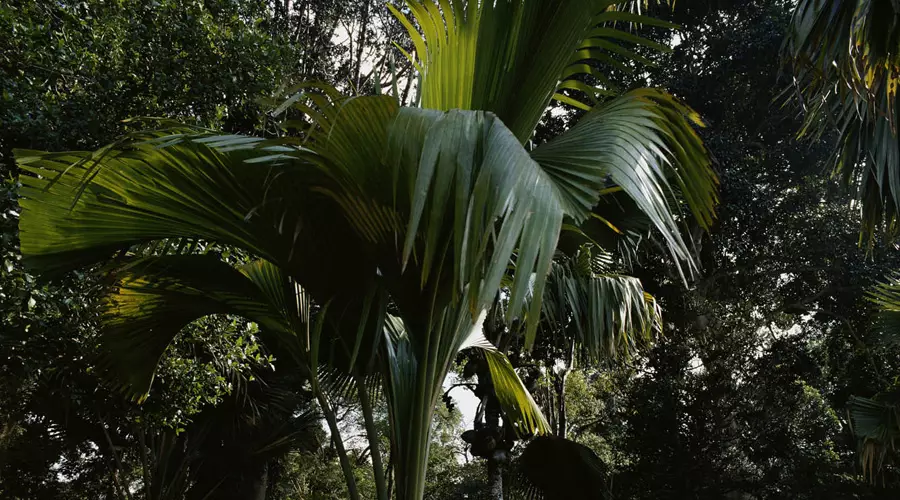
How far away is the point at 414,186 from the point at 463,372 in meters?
8.40

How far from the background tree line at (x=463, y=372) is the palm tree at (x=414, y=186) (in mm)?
1565

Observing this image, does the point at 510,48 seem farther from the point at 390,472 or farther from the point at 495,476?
the point at 495,476

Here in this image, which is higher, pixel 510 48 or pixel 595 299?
pixel 595 299

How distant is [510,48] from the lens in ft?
6.48

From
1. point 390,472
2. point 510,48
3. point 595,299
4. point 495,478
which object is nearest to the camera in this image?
point 510,48

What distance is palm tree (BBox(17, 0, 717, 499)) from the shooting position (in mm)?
1573

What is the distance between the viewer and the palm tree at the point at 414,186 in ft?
5.16

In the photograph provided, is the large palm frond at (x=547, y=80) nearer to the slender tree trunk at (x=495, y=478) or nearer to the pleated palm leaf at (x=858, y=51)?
the pleated palm leaf at (x=858, y=51)

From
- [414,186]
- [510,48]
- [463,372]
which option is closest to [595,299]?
[510,48]

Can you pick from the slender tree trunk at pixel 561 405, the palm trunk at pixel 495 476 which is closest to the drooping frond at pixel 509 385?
the palm trunk at pixel 495 476

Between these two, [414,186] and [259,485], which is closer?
[414,186]

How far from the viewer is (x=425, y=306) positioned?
7.16 feet

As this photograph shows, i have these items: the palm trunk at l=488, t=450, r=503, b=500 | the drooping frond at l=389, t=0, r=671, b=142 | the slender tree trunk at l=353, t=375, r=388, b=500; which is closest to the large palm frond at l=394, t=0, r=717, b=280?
the drooping frond at l=389, t=0, r=671, b=142

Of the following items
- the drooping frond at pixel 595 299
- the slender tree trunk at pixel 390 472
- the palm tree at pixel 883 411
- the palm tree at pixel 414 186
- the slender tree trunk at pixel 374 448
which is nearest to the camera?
the palm tree at pixel 414 186
